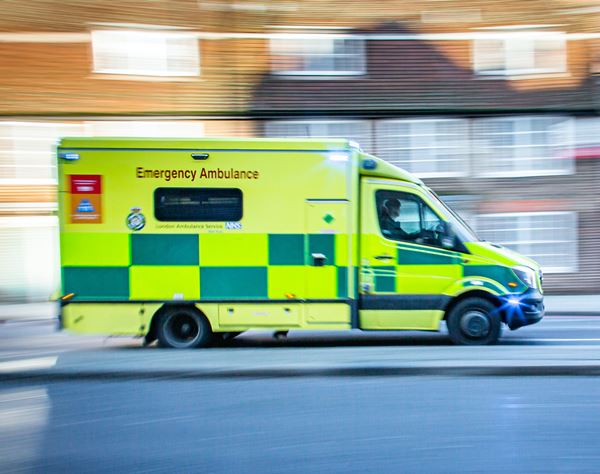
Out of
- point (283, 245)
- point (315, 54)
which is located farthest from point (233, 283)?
point (315, 54)

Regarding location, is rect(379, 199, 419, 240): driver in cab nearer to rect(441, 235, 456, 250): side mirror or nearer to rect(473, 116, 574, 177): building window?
rect(441, 235, 456, 250): side mirror

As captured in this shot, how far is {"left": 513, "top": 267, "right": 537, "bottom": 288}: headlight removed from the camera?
30.3ft

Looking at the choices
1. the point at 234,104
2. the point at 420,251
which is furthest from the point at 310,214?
the point at 234,104

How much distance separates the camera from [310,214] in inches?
360

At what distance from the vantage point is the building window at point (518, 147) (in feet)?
60.8

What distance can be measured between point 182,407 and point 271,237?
348 centimetres

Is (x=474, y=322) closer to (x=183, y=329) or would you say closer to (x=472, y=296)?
(x=472, y=296)

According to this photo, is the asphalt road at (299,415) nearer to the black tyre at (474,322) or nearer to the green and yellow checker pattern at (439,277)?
the black tyre at (474,322)

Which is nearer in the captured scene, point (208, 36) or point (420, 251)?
point (420, 251)

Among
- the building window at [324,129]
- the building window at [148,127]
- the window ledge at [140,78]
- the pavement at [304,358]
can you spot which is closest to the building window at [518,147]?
the building window at [324,129]

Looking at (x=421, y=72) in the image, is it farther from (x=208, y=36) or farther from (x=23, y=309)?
(x=23, y=309)

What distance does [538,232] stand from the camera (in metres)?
18.6

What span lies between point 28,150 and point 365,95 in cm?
871

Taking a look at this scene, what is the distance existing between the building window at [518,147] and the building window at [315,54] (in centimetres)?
364
